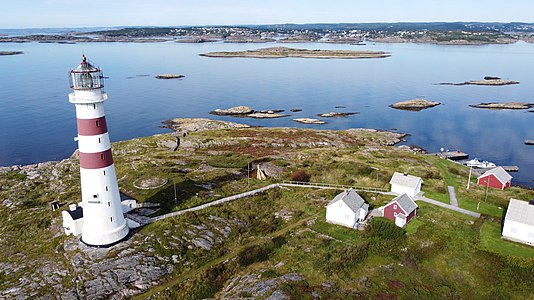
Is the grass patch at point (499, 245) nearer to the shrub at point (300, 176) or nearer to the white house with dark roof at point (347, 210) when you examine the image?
the white house with dark roof at point (347, 210)

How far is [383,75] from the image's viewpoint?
614 feet

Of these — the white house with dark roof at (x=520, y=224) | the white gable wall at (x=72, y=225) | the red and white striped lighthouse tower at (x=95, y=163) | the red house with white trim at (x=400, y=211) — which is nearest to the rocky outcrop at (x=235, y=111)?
the red house with white trim at (x=400, y=211)

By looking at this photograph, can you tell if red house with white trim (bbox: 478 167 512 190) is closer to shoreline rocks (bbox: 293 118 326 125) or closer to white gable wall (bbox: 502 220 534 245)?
white gable wall (bbox: 502 220 534 245)

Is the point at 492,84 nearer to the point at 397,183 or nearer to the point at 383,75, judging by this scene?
the point at 383,75

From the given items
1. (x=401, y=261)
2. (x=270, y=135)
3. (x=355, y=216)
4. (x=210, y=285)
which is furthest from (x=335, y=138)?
(x=210, y=285)

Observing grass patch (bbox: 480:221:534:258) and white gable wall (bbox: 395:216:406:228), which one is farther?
white gable wall (bbox: 395:216:406:228)

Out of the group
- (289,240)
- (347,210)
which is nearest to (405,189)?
(347,210)

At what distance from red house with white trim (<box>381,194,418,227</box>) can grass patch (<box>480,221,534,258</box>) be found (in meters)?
6.82

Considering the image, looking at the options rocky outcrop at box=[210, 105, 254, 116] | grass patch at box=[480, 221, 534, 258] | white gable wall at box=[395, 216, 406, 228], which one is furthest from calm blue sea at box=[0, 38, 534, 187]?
white gable wall at box=[395, 216, 406, 228]

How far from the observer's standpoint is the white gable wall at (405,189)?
154 ft

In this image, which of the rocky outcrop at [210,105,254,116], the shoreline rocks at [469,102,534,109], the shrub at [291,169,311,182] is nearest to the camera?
the shrub at [291,169,311,182]

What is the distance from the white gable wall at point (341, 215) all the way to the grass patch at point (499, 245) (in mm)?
12128

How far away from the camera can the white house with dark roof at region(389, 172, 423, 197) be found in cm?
4694

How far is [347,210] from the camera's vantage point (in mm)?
39781
